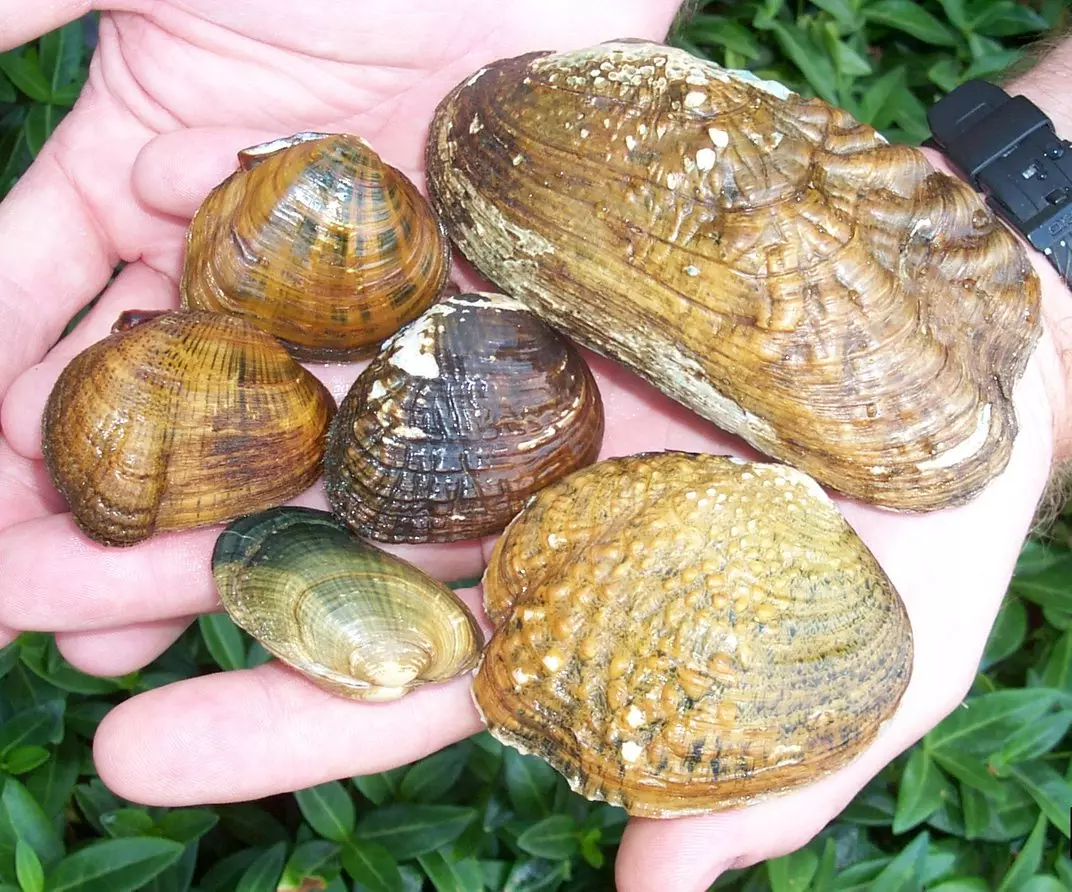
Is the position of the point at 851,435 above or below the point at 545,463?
above

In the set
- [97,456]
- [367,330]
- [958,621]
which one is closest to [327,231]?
[367,330]

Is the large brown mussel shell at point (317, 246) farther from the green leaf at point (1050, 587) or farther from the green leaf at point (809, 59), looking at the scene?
the green leaf at point (1050, 587)

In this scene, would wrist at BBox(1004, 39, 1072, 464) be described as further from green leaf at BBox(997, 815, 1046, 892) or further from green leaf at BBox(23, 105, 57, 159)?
green leaf at BBox(23, 105, 57, 159)

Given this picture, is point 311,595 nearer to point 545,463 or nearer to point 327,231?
point 545,463

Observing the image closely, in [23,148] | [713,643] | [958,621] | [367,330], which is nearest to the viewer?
[713,643]

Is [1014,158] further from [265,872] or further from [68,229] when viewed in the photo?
[265,872]

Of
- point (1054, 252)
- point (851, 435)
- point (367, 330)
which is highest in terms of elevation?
point (1054, 252)

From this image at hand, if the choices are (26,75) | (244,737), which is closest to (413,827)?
(244,737)
